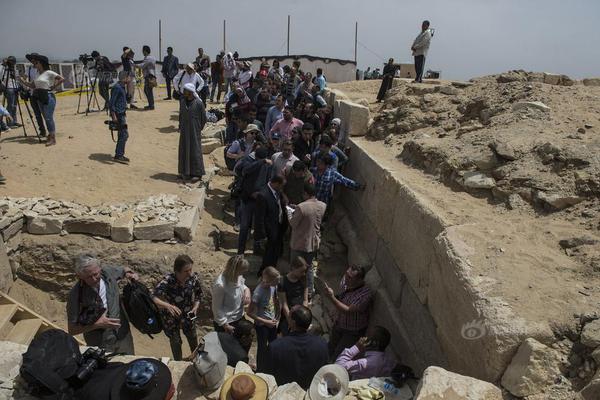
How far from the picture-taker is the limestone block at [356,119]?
8180mm

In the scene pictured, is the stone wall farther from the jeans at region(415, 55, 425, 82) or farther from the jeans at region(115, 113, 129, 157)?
the jeans at region(115, 113, 129, 157)

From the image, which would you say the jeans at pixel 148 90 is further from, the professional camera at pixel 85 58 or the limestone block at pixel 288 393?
the limestone block at pixel 288 393

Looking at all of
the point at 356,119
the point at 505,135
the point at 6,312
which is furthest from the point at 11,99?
the point at 505,135

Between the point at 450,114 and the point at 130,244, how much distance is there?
5940mm

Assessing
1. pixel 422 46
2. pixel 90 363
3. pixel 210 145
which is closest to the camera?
pixel 90 363

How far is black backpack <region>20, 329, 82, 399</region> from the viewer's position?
2.62 metres

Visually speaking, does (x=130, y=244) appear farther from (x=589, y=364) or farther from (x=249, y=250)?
(x=589, y=364)

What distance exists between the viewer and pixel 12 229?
5.87 m

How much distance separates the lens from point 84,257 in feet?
11.8

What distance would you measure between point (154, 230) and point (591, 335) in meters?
5.47

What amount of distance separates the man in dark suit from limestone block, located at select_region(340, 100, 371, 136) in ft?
10.0

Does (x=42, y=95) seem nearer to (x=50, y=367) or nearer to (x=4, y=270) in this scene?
(x=4, y=270)

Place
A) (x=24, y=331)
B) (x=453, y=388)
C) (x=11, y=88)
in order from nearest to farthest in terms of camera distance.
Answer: (x=453, y=388) < (x=24, y=331) < (x=11, y=88)

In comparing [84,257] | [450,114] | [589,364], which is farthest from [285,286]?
[450,114]
